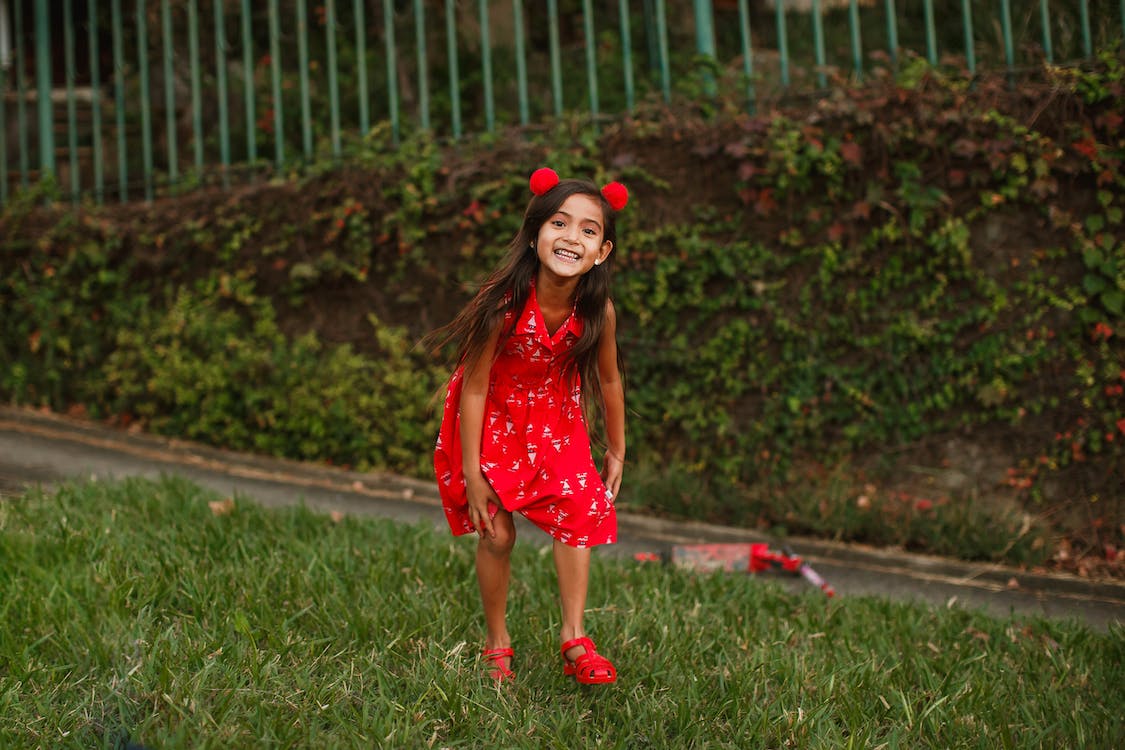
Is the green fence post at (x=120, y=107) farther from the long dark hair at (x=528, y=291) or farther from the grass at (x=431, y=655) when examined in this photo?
the long dark hair at (x=528, y=291)

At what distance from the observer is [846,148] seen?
4992 mm

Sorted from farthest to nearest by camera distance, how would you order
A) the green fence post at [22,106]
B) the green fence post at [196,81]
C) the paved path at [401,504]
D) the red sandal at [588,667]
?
the green fence post at [22,106]
the green fence post at [196,81]
the paved path at [401,504]
the red sandal at [588,667]

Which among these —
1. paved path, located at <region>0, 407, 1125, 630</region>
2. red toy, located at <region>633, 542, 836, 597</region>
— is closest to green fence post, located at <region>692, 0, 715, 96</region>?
paved path, located at <region>0, 407, 1125, 630</region>

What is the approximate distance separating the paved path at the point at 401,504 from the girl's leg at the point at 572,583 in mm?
1667

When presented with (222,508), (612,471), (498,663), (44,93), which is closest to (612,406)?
(612,471)

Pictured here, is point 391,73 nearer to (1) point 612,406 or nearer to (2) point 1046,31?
(2) point 1046,31

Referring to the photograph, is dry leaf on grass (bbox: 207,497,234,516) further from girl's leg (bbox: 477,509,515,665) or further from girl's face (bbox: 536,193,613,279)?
girl's face (bbox: 536,193,613,279)

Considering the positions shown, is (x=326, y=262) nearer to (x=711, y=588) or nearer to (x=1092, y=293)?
(x=711, y=588)

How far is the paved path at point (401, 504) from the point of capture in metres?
4.19

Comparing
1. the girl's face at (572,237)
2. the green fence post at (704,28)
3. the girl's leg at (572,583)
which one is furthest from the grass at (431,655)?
the green fence post at (704,28)

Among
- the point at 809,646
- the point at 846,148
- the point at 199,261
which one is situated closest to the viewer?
the point at 809,646

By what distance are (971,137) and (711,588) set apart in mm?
2506

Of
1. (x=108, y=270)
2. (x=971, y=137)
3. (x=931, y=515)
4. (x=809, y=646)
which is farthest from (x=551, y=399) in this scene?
(x=108, y=270)

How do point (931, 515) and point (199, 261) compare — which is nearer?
point (931, 515)
